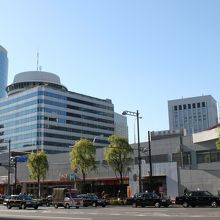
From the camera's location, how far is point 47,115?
6166 inches

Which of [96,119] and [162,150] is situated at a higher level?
[96,119]

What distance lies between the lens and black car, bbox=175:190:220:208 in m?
41.2

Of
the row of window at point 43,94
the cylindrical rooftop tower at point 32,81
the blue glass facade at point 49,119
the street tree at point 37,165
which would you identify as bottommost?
the street tree at point 37,165

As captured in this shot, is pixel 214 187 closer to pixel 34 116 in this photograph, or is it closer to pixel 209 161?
pixel 209 161

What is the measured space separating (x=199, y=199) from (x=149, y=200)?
523 cm

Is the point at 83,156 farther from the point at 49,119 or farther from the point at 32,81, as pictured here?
the point at 32,81

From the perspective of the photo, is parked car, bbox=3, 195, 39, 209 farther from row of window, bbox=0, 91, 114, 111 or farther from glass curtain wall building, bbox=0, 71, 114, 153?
row of window, bbox=0, 91, 114, 111

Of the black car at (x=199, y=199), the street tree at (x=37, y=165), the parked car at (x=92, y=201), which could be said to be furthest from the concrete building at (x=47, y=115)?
the black car at (x=199, y=199)

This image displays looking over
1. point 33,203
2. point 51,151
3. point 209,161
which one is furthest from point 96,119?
point 33,203

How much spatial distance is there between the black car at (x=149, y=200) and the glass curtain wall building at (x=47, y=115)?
11133cm

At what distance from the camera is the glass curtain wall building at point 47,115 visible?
15612 centimetres

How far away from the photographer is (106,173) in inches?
2793

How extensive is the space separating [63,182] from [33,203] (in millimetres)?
31310

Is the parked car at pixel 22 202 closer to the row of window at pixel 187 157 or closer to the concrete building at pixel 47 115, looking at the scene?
the row of window at pixel 187 157
